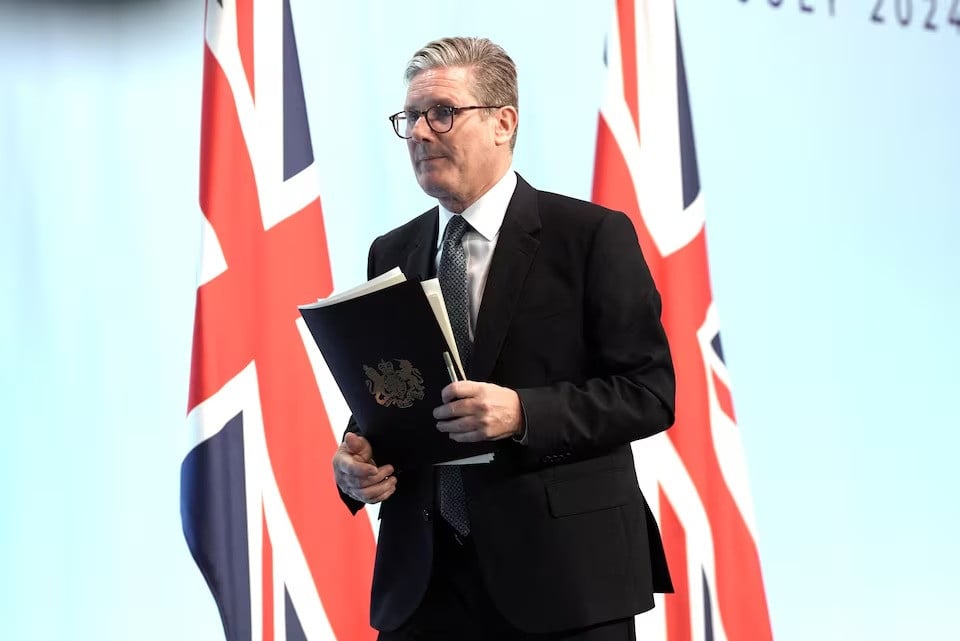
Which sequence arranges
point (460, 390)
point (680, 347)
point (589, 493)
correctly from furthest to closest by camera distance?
point (680, 347)
point (589, 493)
point (460, 390)

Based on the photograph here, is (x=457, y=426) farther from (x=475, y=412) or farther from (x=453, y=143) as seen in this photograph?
(x=453, y=143)

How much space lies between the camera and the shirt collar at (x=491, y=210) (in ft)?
5.60

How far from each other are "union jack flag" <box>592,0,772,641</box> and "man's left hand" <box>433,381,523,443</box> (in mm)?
1579

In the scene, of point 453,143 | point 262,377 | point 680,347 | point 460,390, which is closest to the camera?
point 460,390

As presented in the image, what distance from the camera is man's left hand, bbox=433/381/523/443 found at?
1463 millimetres

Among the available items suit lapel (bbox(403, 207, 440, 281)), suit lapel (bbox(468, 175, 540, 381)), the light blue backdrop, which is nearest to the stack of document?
suit lapel (bbox(468, 175, 540, 381))

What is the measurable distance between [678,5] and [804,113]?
60 cm

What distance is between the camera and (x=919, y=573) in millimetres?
4004

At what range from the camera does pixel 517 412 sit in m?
1.52

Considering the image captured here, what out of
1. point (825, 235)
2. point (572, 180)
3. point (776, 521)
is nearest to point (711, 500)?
point (776, 521)

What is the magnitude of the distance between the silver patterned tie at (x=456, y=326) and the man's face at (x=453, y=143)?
0.08 meters

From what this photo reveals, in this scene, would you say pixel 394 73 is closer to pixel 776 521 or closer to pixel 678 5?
pixel 678 5

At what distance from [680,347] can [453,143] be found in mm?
1493

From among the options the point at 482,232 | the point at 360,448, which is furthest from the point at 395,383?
the point at 482,232
